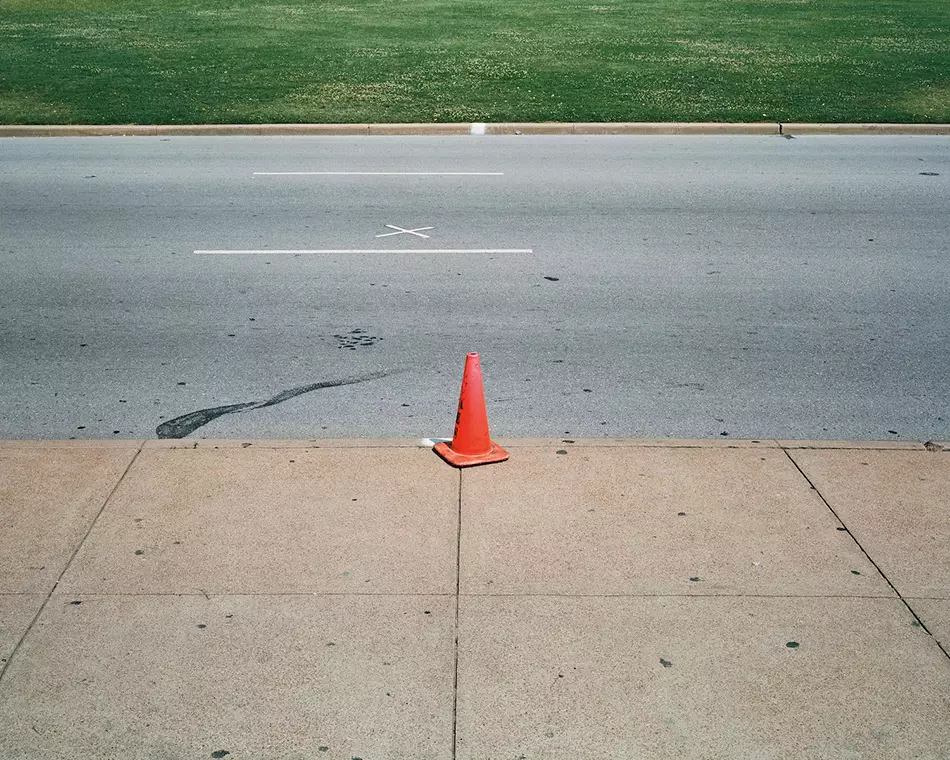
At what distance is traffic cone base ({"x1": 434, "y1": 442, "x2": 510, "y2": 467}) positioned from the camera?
19.2 ft

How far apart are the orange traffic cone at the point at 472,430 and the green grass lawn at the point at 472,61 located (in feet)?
39.3

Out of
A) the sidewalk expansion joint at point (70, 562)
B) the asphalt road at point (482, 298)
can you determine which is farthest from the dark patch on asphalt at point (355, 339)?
the sidewalk expansion joint at point (70, 562)

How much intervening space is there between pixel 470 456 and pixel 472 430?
136mm

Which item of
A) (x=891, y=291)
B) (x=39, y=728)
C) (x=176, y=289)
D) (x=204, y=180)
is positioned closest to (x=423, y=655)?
(x=39, y=728)

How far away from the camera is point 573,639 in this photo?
4.36 m

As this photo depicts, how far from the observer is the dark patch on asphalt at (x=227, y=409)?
21.7ft

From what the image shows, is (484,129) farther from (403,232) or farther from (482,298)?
(482,298)

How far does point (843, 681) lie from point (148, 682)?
249cm

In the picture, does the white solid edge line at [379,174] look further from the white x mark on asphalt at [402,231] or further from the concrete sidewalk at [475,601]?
the concrete sidewalk at [475,601]

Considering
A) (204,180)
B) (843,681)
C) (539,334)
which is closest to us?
(843,681)

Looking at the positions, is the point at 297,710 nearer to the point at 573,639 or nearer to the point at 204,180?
the point at 573,639

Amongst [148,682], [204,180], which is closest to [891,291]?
[148,682]

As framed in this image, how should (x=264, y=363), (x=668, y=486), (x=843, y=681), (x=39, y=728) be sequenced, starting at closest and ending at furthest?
(x=39, y=728)
(x=843, y=681)
(x=668, y=486)
(x=264, y=363)

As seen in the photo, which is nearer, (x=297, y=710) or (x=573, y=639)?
(x=297, y=710)
